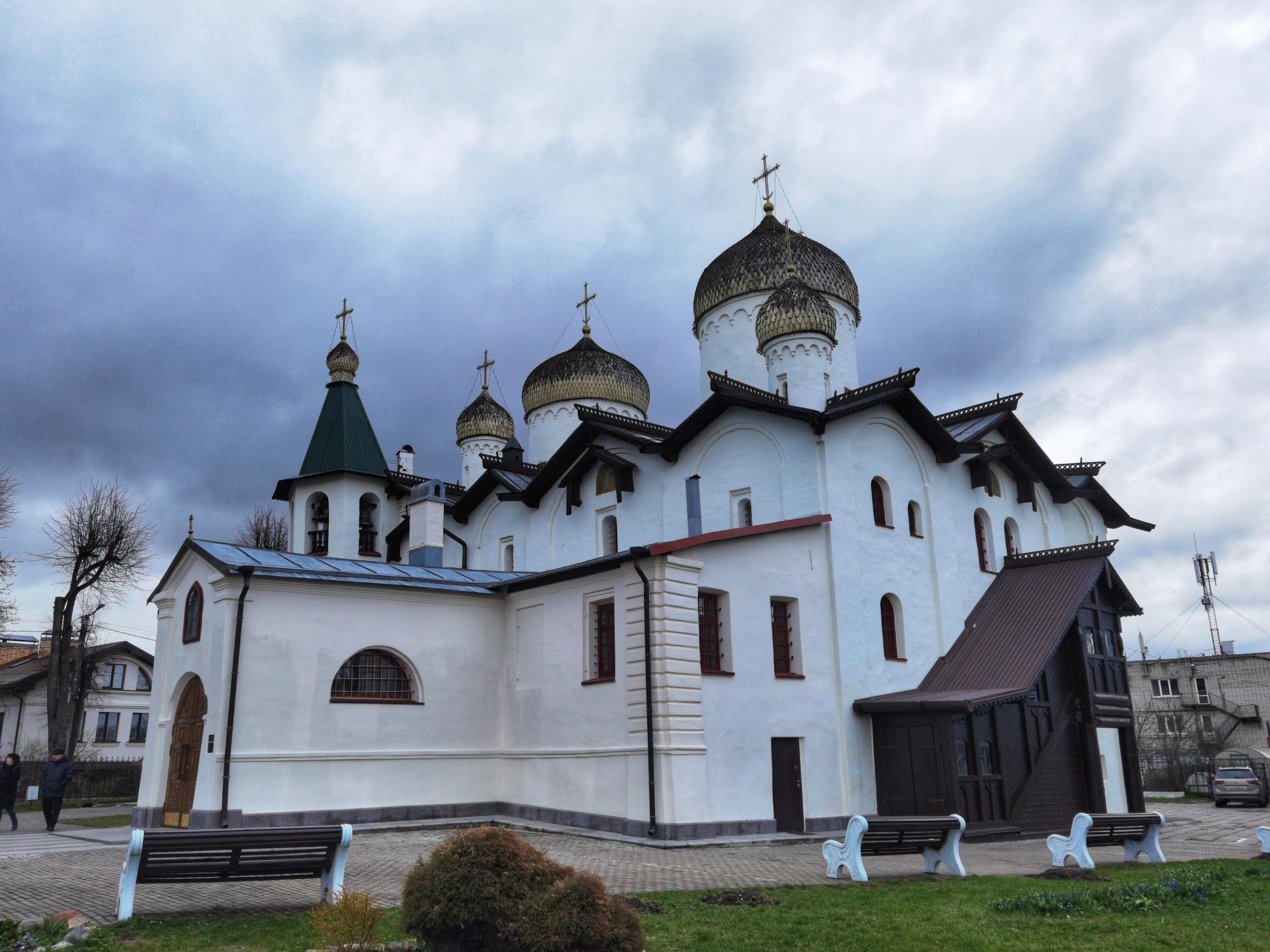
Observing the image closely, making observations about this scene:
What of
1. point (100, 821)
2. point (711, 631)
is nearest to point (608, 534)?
point (711, 631)

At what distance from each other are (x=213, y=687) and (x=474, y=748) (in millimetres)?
4491

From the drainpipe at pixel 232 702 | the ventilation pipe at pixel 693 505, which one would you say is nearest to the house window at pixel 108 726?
the drainpipe at pixel 232 702

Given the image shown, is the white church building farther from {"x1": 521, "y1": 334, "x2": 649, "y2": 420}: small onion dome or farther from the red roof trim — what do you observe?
{"x1": 521, "y1": 334, "x2": 649, "y2": 420}: small onion dome

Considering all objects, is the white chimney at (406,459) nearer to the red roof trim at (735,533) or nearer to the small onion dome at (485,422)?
the small onion dome at (485,422)

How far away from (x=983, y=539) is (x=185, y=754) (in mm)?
16076

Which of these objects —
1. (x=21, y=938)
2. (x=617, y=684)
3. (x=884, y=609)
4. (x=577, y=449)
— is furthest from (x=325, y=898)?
(x=577, y=449)

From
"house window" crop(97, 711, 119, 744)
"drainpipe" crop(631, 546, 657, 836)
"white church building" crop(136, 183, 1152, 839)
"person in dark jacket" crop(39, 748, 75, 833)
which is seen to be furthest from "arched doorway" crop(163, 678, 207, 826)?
"house window" crop(97, 711, 119, 744)

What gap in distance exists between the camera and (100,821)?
18.0 m

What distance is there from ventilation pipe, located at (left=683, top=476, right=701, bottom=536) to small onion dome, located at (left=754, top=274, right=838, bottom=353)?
369 cm

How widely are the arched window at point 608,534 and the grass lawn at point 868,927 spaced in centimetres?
1280

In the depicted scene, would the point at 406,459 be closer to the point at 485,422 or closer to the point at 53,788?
the point at 485,422

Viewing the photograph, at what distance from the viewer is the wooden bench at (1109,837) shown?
10.9m

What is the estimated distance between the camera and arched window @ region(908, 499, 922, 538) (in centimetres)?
1941

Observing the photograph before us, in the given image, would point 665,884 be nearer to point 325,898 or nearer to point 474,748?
point 325,898
